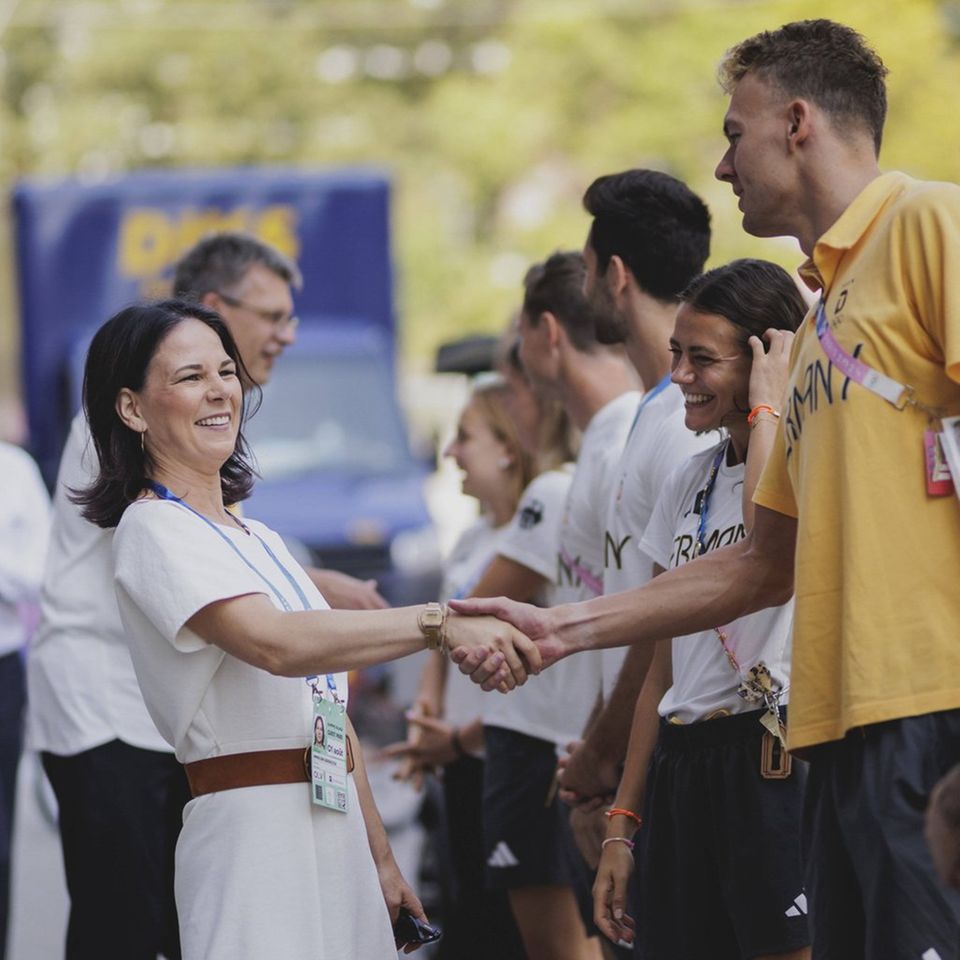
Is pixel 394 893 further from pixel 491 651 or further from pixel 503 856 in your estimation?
pixel 503 856

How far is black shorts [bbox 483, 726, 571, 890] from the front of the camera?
582 centimetres

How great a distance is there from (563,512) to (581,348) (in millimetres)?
522

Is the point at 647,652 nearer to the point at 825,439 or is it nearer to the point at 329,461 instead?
the point at 825,439

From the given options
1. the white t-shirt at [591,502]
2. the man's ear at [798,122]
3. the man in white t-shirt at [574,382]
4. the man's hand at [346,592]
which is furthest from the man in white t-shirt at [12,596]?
the man's ear at [798,122]

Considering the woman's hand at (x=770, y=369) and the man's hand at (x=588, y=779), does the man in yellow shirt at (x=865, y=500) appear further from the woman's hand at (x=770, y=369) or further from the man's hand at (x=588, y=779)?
the man's hand at (x=588, y=779)

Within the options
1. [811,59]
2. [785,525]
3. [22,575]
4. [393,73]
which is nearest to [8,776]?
[22,575]

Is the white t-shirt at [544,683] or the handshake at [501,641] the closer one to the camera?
the handshake at [501,641]

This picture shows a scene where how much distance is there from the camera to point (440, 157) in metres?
38.3

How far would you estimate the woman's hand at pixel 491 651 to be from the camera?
13.3 feet

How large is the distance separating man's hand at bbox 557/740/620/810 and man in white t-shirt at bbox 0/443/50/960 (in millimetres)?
2890

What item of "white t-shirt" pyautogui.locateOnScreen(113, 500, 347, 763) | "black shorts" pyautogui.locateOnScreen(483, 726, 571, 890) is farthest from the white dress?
"black shorts" pyautogui.locateOnScreen(483, 726, 571, 890)

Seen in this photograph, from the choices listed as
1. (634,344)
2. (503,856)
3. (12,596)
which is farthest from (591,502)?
(12,596)

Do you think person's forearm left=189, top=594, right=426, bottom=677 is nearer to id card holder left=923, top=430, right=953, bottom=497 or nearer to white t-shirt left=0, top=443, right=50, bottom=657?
id card holder left=923, top=430, right=953, bottom=497

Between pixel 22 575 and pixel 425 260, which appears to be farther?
pixel 425 260
